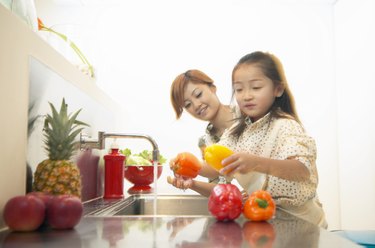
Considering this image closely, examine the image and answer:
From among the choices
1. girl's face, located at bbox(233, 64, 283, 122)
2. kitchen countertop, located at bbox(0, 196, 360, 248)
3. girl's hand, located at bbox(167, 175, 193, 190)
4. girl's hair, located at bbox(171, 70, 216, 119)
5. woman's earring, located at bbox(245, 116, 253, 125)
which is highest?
girl's hair, located at bbox(171, 70, 216, 119)

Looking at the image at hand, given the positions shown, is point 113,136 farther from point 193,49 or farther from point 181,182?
point 193,49

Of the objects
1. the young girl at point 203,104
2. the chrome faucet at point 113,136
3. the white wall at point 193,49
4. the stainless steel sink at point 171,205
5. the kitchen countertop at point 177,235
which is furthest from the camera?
the white wall at point 193,49

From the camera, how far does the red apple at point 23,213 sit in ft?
2.48

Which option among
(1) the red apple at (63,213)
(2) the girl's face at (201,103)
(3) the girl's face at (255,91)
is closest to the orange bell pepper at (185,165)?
(3) the girl's face at (255,91)

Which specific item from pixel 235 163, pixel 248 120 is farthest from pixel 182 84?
pixel 235 163

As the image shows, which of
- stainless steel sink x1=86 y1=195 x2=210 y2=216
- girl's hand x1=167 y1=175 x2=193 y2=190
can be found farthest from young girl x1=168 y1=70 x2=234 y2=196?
girl's hand x1=167 y1=175 x2=193 y2=190

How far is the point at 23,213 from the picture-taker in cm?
75

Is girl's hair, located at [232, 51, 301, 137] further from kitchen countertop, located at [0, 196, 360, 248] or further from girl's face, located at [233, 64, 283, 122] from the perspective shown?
kitchen countertop, located at [0, 196, 360, 248]

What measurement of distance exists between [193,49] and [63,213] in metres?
2.34

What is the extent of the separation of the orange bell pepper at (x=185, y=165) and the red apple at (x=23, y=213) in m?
0.74

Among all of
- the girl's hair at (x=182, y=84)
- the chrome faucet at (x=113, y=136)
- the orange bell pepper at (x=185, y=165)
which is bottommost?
the orange bell pepper at (x=185, y=165)

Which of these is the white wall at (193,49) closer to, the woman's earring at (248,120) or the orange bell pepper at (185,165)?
the woman's earring at (248,120)

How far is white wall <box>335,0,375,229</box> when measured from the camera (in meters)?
2.35

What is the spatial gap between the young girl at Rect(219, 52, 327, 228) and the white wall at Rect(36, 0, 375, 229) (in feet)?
4.44
